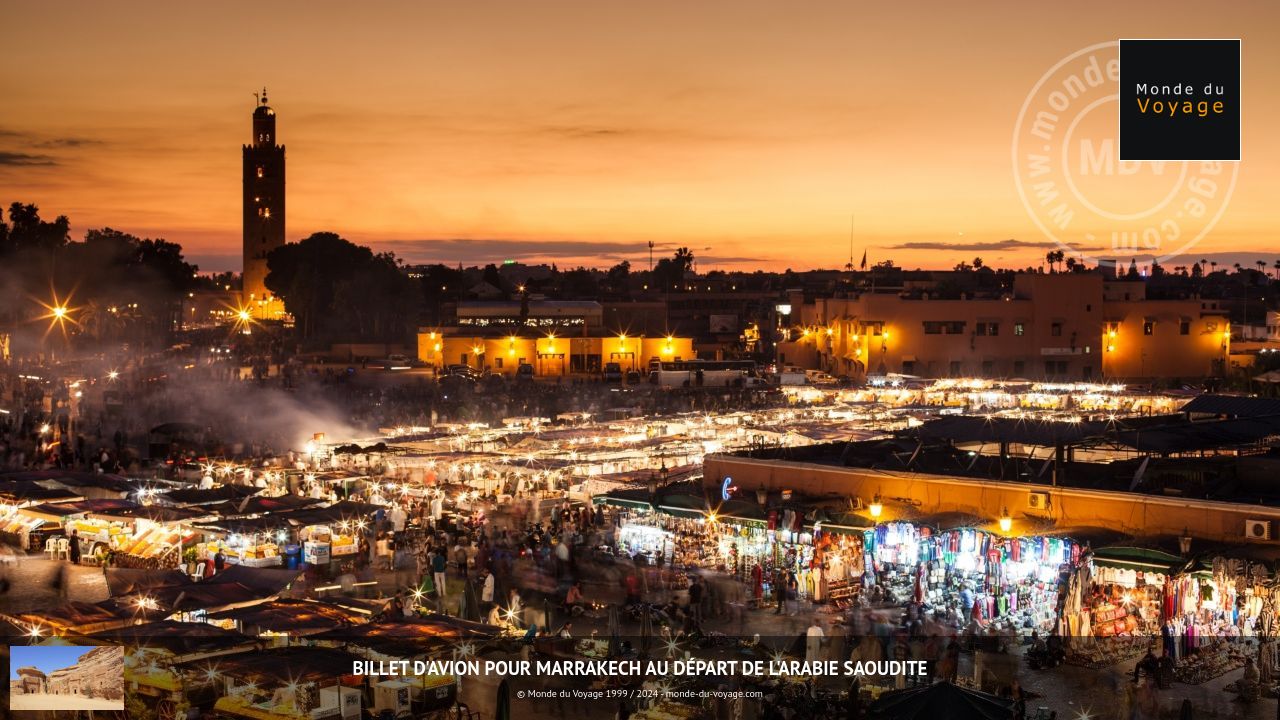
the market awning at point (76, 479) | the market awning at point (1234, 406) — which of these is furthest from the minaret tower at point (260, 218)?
the market awning at point (1234, 406)

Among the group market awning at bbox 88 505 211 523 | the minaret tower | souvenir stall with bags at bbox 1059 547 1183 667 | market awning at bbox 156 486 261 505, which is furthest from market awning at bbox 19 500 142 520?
the minaret tower

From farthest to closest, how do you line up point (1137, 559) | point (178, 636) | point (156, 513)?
point (156, 513)
point (1137, 559)
point (178, 636)

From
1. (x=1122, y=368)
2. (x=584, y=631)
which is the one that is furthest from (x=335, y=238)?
(x=584, y=631)

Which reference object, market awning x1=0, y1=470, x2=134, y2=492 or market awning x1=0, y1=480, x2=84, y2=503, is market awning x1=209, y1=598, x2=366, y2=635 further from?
market awning x1=0, y1=470, x2=134, y2=492

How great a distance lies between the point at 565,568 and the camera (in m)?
17.8

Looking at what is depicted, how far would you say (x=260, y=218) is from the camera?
348ft

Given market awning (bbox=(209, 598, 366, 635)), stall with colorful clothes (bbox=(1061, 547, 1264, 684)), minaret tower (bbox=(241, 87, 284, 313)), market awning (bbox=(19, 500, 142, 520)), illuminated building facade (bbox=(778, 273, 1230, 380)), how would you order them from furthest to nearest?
minaret tower (bbox=(241, 87, 284, 313)) → illuminated building facade (bbox=(778, 273, 1230, 380)) → market awning (bbox=(19, 500, 142, 520)) → stall with colorful clothes (bbox=(1061, 547, 1264, 684)) → market awning (bbox=(209, 598, 366, 635))

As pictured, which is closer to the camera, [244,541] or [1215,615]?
[1215,615]

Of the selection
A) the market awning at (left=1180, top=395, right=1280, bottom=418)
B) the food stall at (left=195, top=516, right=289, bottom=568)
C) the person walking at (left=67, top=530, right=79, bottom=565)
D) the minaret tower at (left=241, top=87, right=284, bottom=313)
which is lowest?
the person walking at (left=67, top=530, right=79, bottom=565)

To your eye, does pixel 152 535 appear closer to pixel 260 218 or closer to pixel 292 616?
pixel 292 616

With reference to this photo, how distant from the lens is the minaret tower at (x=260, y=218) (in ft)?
347

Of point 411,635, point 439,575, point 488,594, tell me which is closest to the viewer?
point 411,635

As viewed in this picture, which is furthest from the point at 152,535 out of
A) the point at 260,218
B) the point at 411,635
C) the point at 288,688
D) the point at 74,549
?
the point at 260,218

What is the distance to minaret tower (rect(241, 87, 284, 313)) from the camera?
347 ft
